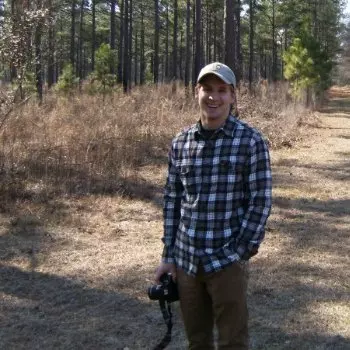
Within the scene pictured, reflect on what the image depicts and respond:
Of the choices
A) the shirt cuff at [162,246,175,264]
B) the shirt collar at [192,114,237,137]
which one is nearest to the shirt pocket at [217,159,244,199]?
the shirt collar at [192,114,237,137]

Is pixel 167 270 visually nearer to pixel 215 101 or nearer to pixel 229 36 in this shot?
pixel 215 101

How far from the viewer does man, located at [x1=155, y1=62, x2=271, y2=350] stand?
219cm

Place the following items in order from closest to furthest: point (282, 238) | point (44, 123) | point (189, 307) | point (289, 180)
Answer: point (189, 307) < point (282, 238) < point (289, 180) < point (44, 123)

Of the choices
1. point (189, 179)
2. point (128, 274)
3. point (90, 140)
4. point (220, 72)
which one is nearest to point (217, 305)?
point (189, 179)

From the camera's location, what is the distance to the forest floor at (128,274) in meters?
3.67

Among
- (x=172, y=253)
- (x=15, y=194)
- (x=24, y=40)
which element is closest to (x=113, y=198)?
(x=15, y=194)

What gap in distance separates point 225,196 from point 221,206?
0.15 feet

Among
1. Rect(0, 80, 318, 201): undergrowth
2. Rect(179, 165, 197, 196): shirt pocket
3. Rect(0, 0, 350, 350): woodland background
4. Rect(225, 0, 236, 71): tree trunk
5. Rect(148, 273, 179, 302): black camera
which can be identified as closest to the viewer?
Rect(179, 165, 197, 196): shirt pocket

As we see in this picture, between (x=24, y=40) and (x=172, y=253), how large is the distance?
5767 mm

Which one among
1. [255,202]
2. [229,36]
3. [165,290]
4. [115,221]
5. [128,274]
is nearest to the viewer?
[255,202]

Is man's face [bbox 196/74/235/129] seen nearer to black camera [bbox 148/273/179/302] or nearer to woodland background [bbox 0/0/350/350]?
black camera [bbox 148/273/179/302]

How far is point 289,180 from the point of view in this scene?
29.2 feet

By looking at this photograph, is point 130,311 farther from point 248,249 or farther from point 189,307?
point 248,249

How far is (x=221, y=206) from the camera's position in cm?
221
